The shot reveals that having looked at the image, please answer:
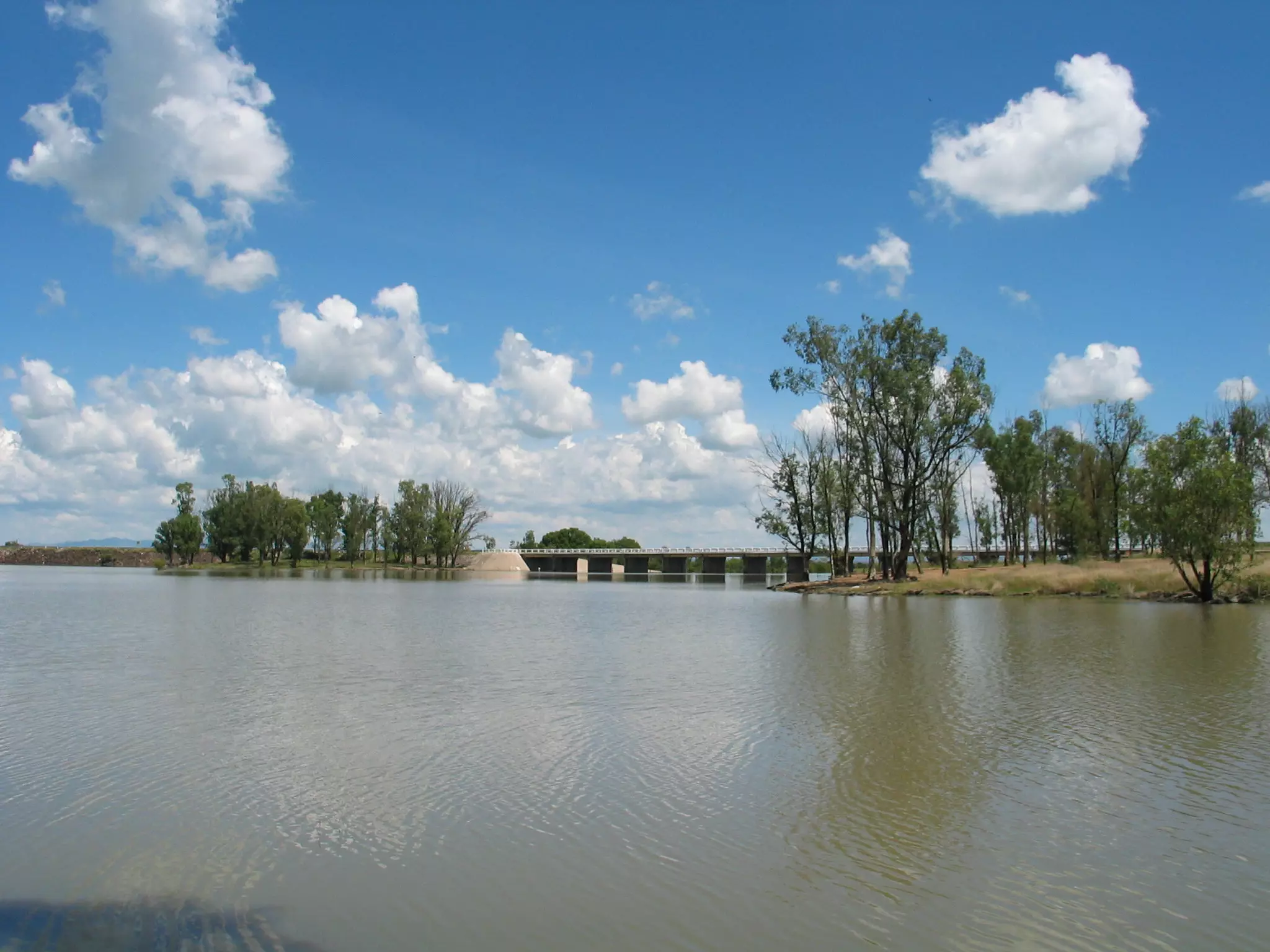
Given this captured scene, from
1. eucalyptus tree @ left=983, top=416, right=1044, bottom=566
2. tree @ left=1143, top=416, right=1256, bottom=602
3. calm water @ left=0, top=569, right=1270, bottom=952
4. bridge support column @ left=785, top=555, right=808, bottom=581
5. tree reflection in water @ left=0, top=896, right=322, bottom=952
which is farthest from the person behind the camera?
bridge support column @ left=785, top=555, right=808, bottom=581

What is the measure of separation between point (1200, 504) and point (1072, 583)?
1183cm

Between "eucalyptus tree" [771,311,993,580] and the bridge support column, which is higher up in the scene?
"eucalyptus tree" [771,311,993,580]

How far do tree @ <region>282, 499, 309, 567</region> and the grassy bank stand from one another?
3338 inches

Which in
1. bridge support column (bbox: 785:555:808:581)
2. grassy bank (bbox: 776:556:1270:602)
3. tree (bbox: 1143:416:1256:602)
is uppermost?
tree (bbox: 1143:416:1256:602)

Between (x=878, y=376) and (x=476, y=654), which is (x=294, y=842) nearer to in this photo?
(x=476, y=654)

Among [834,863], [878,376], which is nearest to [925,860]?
[834,863]

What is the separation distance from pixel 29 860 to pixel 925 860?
22.1 feet

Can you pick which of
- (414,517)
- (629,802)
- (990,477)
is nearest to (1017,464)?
(990,477)

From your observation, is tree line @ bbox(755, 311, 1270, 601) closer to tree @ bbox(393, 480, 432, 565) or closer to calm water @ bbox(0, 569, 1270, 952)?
calm water @ bbox(0, 569, 1270, 952)

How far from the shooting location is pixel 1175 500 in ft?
120

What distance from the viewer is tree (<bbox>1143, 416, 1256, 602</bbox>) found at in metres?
35.7

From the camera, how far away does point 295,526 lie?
120 meters

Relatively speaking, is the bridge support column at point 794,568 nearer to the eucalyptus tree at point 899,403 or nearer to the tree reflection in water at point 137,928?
the eucalyptus tree at point 899,403

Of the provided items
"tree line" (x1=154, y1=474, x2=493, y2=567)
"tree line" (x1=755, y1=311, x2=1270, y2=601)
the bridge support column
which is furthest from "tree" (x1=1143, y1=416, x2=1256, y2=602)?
"tree line" (x1=154, y1=474, x2=493, y2=567)
